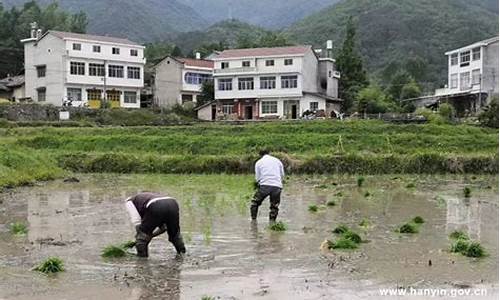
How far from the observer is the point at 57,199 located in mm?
20953

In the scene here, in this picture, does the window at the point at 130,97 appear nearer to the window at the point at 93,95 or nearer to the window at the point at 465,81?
the window at the point at 93,95

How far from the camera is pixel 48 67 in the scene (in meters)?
66.7

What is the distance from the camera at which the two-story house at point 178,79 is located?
7250 cm

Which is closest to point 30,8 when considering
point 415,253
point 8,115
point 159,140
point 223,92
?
point 223,92

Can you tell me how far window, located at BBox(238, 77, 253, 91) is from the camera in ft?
225

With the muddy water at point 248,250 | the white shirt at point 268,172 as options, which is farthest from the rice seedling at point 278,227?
the white shirt at point 268,172

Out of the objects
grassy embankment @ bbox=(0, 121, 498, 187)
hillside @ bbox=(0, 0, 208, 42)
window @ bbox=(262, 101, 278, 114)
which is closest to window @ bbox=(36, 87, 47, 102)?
window @ bbox=(262, 101, 278, 114)

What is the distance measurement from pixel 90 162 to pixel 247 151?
910cm

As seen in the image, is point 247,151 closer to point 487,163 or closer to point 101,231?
point 487,163

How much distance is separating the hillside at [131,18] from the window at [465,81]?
9043 centimetres

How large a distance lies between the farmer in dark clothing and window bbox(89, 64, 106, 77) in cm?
5807

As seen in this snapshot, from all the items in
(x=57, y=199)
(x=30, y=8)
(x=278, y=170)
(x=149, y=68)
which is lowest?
(x=57, y=199)

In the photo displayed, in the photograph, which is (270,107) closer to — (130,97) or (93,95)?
(130,97)

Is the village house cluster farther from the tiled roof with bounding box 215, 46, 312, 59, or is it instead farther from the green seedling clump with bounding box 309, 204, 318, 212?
the green seedling clump with bounding box 309, 204, 318, 212
